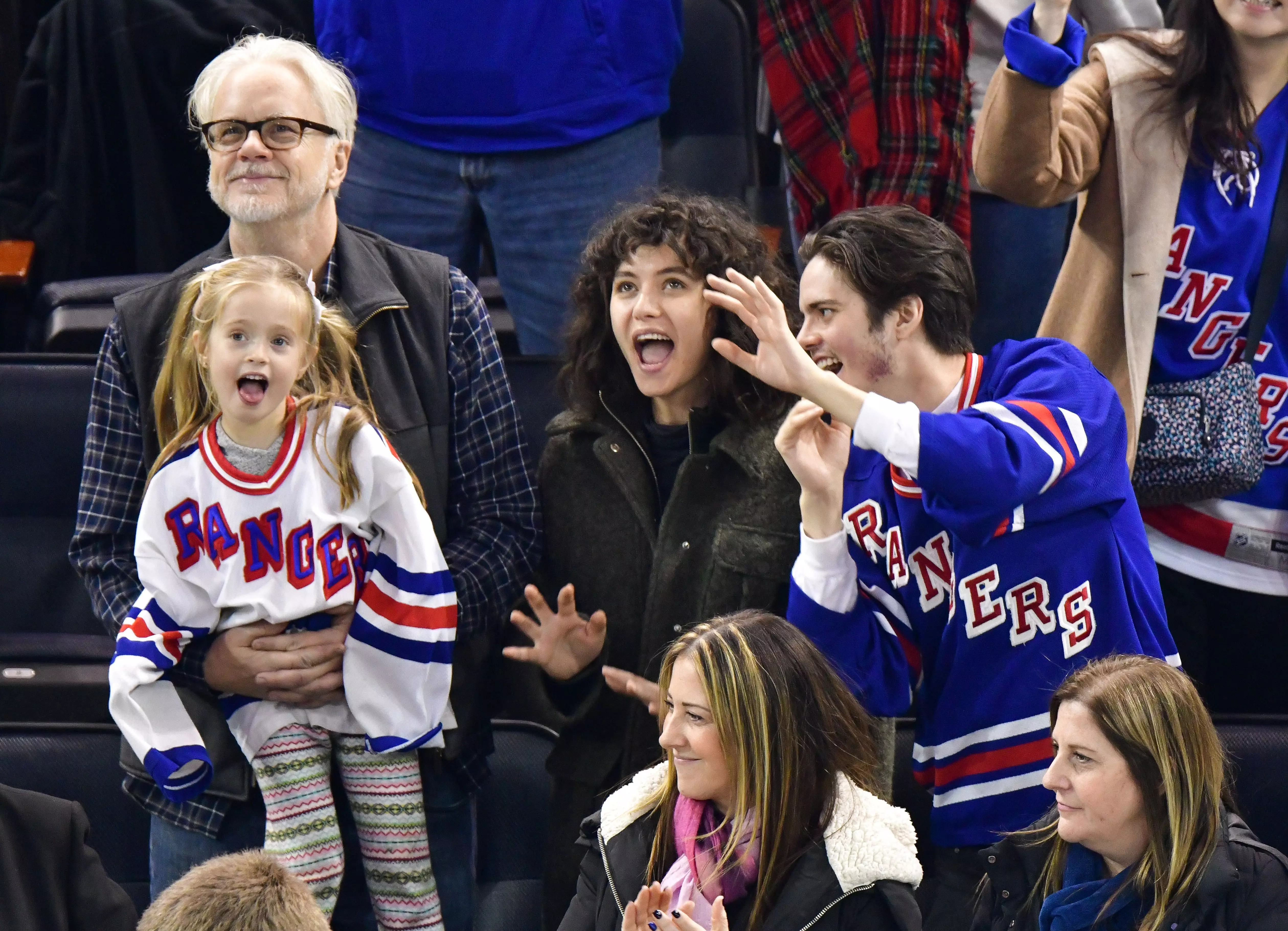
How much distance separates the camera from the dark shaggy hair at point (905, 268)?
2.60 metres

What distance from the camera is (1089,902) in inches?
91.1

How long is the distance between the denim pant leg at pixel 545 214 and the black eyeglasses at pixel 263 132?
0.69m

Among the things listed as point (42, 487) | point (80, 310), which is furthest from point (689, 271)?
point (80, 310)

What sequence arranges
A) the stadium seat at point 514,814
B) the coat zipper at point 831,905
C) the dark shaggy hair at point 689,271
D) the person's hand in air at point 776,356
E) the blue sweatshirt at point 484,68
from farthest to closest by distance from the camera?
the blue sweatshirt at point 484,68 < the stadium seat at point 514,814 < the dark shaggy hair at point 689,271 < the person's hand in air at point 776,356 < the coat zipper at point 831,905

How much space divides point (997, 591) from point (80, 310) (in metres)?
2.38

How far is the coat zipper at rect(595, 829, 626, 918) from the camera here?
232cm

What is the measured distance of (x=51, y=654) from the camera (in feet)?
11.4

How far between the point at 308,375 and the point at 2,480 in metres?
1.14

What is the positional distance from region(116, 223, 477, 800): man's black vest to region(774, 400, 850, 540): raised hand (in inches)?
26.1

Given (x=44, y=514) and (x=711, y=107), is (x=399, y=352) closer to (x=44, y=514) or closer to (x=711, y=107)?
(x=44, y=514)

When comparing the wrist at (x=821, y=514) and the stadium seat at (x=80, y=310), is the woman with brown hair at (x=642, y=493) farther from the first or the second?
the stadium seat at (x=80, y=310)

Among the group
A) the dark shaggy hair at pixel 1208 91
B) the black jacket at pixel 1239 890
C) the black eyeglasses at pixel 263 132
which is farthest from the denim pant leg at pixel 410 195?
the black jacket at pixel 1239 890

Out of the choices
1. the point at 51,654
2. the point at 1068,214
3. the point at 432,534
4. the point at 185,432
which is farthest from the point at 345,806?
the point at 1068,214

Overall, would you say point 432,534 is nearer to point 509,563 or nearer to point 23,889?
point 509,563
